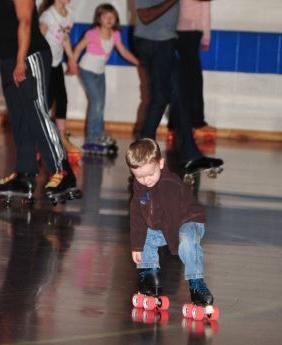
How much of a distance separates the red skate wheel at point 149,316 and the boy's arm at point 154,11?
13.9 feet

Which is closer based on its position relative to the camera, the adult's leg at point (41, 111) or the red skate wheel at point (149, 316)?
the red skate wheel at point (149, 316)

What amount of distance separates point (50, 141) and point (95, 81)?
3.77 meters

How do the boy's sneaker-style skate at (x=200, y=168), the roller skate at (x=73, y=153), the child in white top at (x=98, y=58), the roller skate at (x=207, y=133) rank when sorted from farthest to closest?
the roller skate at (x=207, y=133) → the child in white top at (x=98, y=58) → the roller skate at (x=73, y=153) → the boy's sneaker-style skate at (x=200, y=168)

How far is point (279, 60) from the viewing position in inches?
520

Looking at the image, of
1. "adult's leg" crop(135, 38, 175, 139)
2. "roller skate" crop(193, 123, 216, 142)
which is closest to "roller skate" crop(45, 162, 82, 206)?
"adult's leg" crop(135, 38, 175, 139)

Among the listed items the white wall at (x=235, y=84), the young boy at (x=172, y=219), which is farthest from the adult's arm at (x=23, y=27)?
the white wall at (x=235, y=84)

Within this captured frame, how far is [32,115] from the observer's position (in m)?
7.94

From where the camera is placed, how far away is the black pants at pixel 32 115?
7.86 m

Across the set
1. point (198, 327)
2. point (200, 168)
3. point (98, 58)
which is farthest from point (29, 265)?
point (98, 58)

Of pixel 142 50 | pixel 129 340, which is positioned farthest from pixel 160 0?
pixel 129 340

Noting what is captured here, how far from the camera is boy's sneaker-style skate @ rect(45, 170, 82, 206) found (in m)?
8.04

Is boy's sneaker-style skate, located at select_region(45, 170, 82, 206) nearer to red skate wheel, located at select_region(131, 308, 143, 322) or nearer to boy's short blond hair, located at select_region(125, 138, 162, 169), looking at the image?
red skate wheel, located at select_region(131, 308, 143, 322)

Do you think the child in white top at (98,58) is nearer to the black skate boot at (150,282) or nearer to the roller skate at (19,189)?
the roller skate at (19,189)

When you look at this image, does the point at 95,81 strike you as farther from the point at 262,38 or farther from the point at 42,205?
the point at 42,205
